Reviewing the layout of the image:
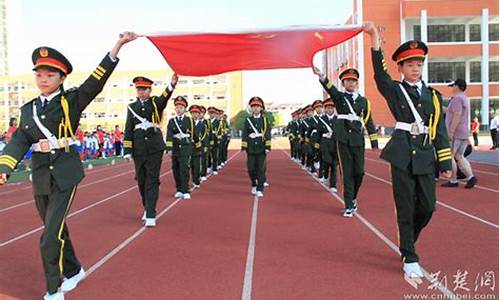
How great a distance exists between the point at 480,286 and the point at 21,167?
15.3 metres

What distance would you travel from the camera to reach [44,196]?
4391mm

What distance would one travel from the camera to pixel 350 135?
762cm

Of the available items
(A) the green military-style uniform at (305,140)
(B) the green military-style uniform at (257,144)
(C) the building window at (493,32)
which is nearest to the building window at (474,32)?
(C) the building window at (493,32)

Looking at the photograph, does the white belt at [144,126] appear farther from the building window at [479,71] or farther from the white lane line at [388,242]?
the building window at [479,71]

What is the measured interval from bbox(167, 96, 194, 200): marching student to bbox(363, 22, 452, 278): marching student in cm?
605

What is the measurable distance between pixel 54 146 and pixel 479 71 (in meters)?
49.4

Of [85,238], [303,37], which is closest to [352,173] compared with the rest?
[303,37]

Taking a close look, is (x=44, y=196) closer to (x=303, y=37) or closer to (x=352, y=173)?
(x=303, y=37)

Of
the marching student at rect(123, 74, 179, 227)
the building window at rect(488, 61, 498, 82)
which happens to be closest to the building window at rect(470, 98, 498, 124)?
the building window at rect(488, 61, 498, 82)

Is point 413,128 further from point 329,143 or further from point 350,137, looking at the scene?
point 329,143

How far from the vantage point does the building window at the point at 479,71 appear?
4703 cm

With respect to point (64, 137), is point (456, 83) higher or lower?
→ higher

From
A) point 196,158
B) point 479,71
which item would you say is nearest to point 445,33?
point 479,71

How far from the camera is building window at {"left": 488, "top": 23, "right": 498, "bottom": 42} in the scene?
152 ft
